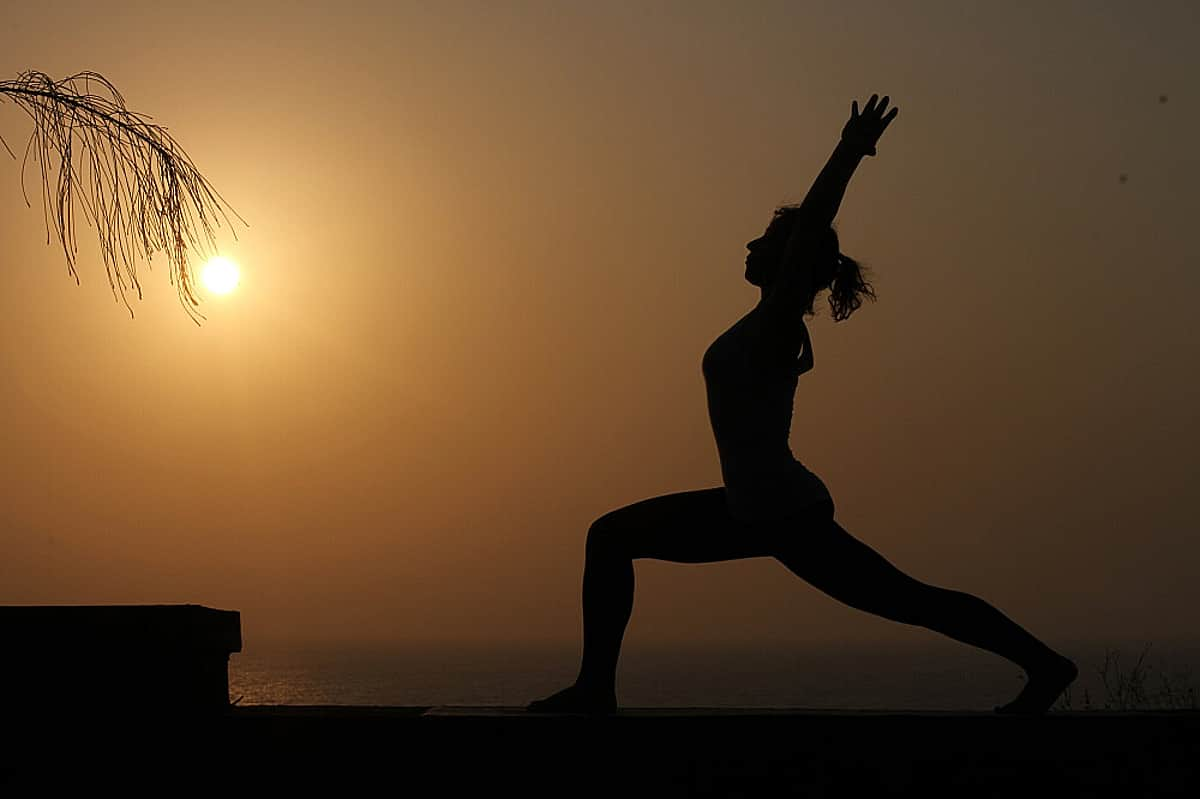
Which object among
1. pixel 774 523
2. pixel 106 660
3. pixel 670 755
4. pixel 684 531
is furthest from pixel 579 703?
pixel 106 660

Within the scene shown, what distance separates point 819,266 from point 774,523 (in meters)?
→ 0.86

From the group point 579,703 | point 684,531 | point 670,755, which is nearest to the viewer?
point 670,755

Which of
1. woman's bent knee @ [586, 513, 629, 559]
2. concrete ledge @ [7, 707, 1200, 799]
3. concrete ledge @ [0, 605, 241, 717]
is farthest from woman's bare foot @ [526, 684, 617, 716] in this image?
concrete ledge @ [0, 605, 241, 717]

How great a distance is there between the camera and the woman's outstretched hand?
447 cm

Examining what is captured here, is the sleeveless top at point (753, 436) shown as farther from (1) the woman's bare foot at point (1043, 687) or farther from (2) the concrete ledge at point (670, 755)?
(1) the woman's bare foot at point (1043, 687)

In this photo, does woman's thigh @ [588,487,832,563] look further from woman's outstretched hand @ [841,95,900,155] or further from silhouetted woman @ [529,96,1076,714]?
woman's outstretched hand @ [841,95,900,155]

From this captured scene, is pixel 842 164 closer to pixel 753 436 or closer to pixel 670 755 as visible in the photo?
pixel 753 436

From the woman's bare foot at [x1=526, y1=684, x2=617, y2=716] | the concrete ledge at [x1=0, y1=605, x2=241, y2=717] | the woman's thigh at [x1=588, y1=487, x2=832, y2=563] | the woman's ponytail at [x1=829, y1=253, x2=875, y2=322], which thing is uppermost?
the woman's ponytail at [x1=829, y1=253, x2=875, y2=322]

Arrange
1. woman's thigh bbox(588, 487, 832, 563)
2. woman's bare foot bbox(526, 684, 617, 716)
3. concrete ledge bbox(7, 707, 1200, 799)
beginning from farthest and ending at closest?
1. woman's thigh bbox(588, 487, 832, 563)
2. woman's bare foot bbox(526, 684, 617, 716)
3. concrete ledge bbox(7, 707, 1200, 799)

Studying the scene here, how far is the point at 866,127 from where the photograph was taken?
449 centimetres

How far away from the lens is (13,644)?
4.16m

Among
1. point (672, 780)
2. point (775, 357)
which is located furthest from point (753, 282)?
point (672, 780)

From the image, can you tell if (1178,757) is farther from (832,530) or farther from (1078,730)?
(832,530)

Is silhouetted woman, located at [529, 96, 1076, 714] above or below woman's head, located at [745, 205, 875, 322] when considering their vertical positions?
below
